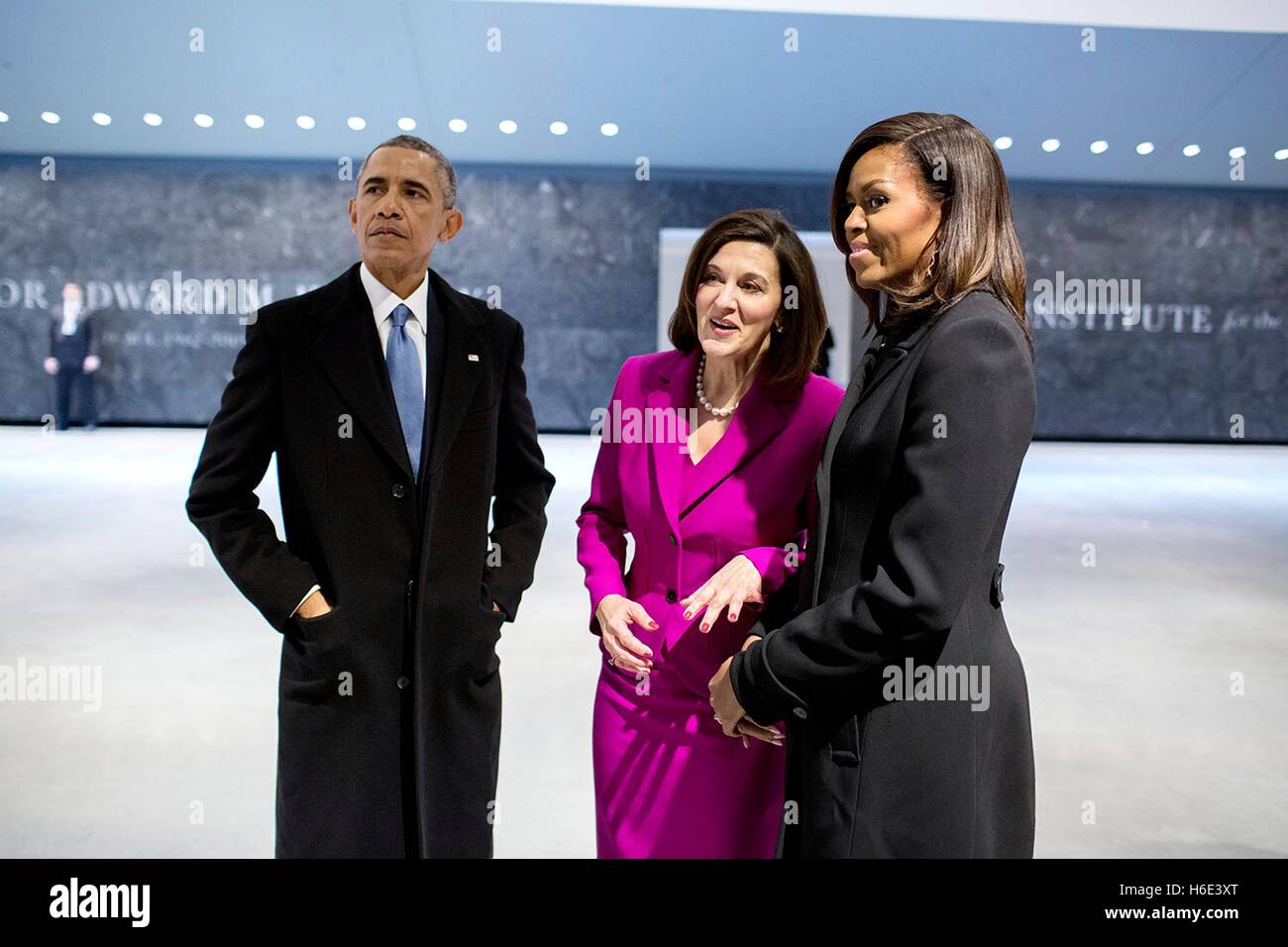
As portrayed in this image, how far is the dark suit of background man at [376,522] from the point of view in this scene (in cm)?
189

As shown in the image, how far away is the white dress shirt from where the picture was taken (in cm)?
195

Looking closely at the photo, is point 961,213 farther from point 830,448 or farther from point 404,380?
point 404,380

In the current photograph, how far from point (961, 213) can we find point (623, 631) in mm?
918

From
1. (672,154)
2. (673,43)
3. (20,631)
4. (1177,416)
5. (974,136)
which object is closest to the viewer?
(974,136)

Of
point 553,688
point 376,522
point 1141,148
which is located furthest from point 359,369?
point 1141,148

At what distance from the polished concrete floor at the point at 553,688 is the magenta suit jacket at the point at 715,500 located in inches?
52.5

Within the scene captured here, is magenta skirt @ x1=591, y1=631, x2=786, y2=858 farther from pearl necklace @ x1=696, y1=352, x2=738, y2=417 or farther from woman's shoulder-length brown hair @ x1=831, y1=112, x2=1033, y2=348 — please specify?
woman's shoulder-length brown hair @ x1=831, y1=112, x2=1033, y2=348

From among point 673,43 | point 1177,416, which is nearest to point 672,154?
point 673,43

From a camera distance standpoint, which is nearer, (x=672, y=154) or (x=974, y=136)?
(x=974, y=136)

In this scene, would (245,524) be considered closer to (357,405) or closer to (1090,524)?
(357,405)

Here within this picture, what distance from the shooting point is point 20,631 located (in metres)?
5.08

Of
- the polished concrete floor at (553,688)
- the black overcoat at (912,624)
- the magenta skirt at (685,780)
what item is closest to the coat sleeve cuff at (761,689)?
the black overcoat at (912,624)

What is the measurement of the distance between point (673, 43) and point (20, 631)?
8095 mm

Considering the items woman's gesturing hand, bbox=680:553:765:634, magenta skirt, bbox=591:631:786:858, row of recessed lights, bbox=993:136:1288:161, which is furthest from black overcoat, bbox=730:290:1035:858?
row of recessed lights, bbox=993:136:1288:161
